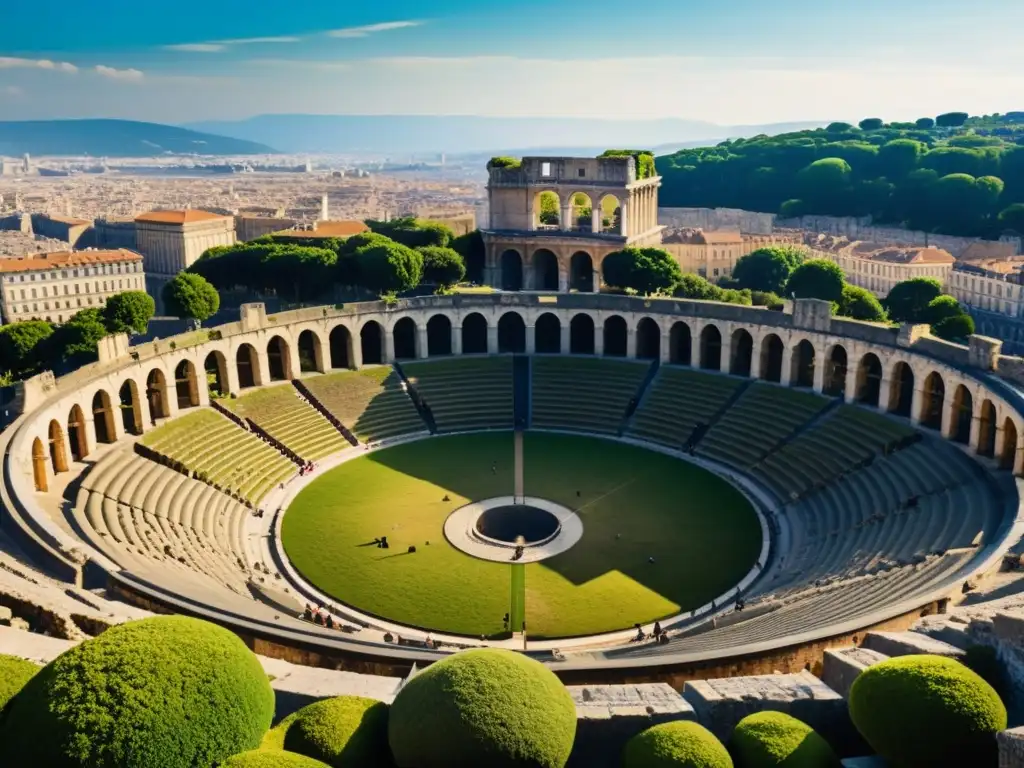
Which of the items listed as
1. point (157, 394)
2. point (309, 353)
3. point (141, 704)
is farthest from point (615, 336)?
point (141, 704)

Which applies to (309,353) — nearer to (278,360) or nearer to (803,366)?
(278,360)

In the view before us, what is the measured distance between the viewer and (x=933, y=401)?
4844cm

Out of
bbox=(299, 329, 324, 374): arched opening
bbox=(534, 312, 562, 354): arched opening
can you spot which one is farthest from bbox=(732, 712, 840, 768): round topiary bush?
bbox=(534, 312, 562, 354): arched opening

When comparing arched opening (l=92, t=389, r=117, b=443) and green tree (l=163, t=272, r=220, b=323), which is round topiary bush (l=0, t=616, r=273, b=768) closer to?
arched opening (l=92, t=389, r=117, b=443)

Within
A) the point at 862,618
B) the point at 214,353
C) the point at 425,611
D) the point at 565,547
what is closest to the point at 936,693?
the point at 862,618

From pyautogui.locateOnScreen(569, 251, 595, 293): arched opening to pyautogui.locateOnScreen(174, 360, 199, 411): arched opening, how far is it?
34.4m

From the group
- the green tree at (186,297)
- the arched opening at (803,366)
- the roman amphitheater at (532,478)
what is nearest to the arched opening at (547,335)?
the roman amphitheater at (532,478)

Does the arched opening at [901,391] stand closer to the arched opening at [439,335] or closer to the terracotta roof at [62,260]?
the arched opening at [439,335]

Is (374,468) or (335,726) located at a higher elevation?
(335,726)

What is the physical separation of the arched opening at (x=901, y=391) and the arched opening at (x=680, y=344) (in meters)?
14.5

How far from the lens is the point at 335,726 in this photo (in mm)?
14523

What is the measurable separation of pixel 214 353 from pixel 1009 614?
4808 centimetres

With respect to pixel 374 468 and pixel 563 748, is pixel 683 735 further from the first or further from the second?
pixel 374 468

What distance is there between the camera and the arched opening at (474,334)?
6606cm
